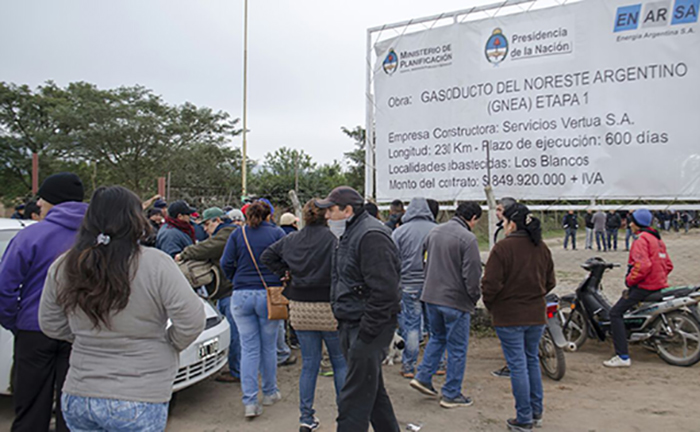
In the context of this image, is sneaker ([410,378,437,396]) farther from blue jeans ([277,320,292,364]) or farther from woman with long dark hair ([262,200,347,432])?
blue jeans ([277,320,292,364])

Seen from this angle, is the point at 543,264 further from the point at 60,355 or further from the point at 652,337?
the point at 60,355

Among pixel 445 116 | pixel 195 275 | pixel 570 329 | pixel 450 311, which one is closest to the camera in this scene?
pixel 450 311

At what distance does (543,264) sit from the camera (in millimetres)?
3969

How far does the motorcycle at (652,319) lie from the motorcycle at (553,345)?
2.43 ft

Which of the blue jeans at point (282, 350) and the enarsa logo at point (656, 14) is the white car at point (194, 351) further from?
the enarsa logo at point (656, 14)

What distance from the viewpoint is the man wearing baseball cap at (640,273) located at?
5363mm

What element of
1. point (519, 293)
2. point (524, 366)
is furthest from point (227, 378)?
point (519, 293)

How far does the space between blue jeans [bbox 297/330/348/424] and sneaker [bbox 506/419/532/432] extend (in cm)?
138

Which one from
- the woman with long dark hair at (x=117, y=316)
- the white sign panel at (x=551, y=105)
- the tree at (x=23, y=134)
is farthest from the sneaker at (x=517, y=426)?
the tree at (x=23, y=134)

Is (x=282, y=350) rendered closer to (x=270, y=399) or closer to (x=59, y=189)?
(x=270, y=399)

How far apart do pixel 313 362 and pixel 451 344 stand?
1.34m

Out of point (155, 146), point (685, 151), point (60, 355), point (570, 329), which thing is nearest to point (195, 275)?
point (60, 355)

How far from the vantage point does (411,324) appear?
5.35 m

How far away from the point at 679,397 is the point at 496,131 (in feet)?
11.3
